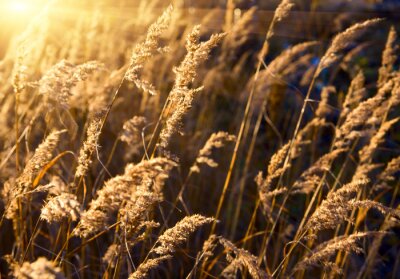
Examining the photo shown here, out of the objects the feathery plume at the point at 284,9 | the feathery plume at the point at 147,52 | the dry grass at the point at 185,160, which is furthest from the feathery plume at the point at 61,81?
the feathery plume at the point at 284,9

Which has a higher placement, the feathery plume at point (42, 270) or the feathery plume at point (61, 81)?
the feathery plume at point (61, 81)

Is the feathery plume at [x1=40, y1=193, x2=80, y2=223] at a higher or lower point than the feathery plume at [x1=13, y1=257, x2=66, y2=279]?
higher

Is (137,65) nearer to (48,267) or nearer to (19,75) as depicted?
(19,75)

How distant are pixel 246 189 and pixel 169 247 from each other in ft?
7.82

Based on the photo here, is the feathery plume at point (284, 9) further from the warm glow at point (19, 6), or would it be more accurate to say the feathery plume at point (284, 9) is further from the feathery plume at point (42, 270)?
the warm glow at point (19, 6)

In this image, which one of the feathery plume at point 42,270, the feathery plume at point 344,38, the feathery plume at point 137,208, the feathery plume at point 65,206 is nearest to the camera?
the feathery plume at point 42,270

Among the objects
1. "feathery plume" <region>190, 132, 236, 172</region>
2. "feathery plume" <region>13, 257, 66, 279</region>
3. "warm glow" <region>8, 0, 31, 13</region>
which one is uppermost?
"warm glow" <region>8, 0, 31, 13</region>

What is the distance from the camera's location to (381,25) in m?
6.92

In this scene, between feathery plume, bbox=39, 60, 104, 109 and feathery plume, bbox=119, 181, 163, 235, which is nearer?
feathery plume, bbox=119, 181, 163, 235

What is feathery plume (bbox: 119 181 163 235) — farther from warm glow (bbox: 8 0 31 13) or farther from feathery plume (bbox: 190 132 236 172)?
warm glow (bbox: 8 0 31 13)

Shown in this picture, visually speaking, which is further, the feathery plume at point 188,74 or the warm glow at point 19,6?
the warm glow at point 19,6

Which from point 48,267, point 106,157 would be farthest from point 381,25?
point 48,267

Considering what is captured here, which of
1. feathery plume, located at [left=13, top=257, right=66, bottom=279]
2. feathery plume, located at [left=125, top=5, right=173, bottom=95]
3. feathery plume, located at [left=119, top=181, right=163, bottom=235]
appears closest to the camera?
feathery plume, located at [left=13, top=257, right=66, bottom=279]

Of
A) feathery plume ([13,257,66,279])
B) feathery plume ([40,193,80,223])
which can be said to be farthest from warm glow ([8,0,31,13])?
feathery plume ([13,257,66,279])
